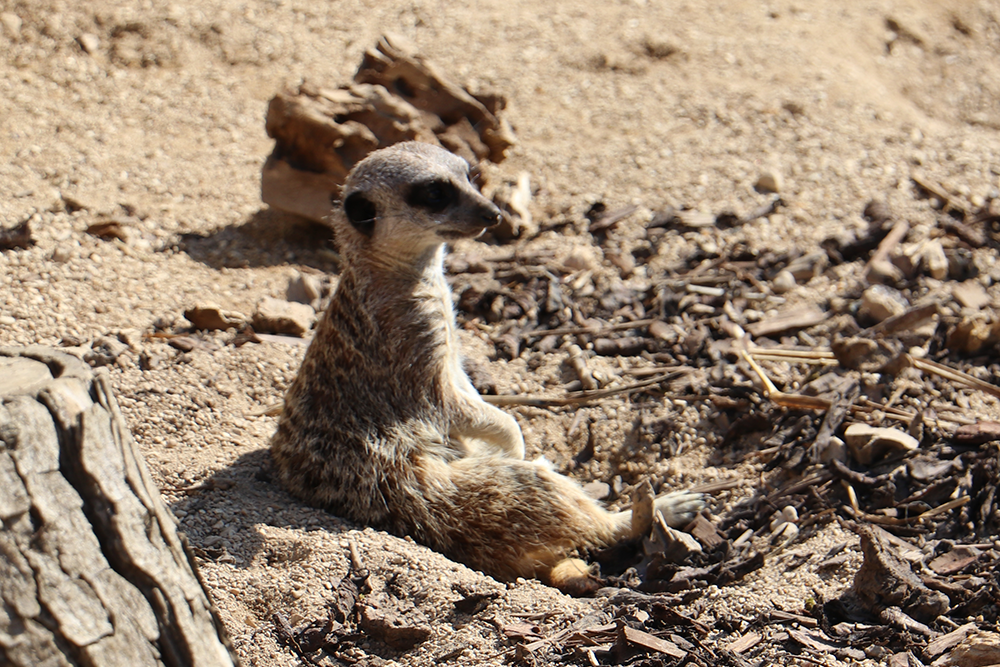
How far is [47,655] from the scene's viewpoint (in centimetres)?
135

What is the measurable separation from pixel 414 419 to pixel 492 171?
101 inches

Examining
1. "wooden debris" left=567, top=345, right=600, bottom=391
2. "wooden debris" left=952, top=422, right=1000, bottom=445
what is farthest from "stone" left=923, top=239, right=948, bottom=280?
"wooden debris" left=567, top=345, right=600, bottom=391

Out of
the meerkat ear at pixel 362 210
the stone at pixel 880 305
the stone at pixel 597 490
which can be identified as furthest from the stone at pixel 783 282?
the meerkat ear at pixel 362 210

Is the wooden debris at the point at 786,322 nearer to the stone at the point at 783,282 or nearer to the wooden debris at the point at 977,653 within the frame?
the stone at the point at 783,282

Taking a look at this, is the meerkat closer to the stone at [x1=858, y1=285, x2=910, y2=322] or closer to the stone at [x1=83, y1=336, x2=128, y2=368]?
the stone at [x1=83, y1=336, x2=128, y2=368]

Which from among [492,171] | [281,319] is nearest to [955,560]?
[281,319]

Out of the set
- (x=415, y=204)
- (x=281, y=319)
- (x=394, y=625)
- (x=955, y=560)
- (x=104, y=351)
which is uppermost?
(x=415, y=204)

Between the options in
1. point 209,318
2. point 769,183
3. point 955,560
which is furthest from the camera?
point 769,183

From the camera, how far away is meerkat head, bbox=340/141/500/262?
303cm

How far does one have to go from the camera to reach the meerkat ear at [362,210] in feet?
10.1

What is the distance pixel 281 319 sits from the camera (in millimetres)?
3816

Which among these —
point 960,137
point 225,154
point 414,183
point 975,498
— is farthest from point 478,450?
point 960,137

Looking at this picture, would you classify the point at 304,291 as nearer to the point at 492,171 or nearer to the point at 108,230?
the point at 108,230

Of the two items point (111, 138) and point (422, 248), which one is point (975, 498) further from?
point (111, 138)
